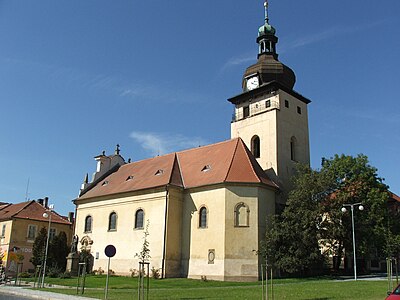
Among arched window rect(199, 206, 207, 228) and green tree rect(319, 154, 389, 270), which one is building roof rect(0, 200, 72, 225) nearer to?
arched window rect(199, 206, 207, 228)

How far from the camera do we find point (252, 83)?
1790 inches

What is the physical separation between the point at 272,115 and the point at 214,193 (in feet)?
35.3

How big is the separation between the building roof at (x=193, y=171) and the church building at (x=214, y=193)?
125 millimetres

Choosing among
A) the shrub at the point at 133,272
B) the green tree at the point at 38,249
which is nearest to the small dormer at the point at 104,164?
the green tree at the point at 38,249

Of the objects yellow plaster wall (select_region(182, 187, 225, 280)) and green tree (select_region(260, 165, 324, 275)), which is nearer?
green tree (select_region(260, 165, 324, 275))

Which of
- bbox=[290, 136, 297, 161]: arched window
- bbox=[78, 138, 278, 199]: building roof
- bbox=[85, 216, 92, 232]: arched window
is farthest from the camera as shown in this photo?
bbox=[85, 216, 92, 232]: arched window

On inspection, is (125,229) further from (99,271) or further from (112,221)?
(99,271)

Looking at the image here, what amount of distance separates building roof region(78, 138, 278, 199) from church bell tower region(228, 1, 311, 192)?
3.27 m

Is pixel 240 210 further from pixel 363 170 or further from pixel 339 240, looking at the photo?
pixel 363 170

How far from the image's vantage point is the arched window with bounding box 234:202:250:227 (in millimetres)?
35531

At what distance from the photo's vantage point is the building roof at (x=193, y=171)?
37250 millimetres

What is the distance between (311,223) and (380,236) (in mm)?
7467

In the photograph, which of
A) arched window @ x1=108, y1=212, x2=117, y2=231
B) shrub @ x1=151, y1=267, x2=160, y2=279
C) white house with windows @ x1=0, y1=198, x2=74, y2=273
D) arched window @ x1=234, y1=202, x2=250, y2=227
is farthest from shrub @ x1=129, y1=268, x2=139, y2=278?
white house with windows @ x1=0, y1=198, x2=74, y2=273

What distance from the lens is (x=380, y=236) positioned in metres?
37.5
